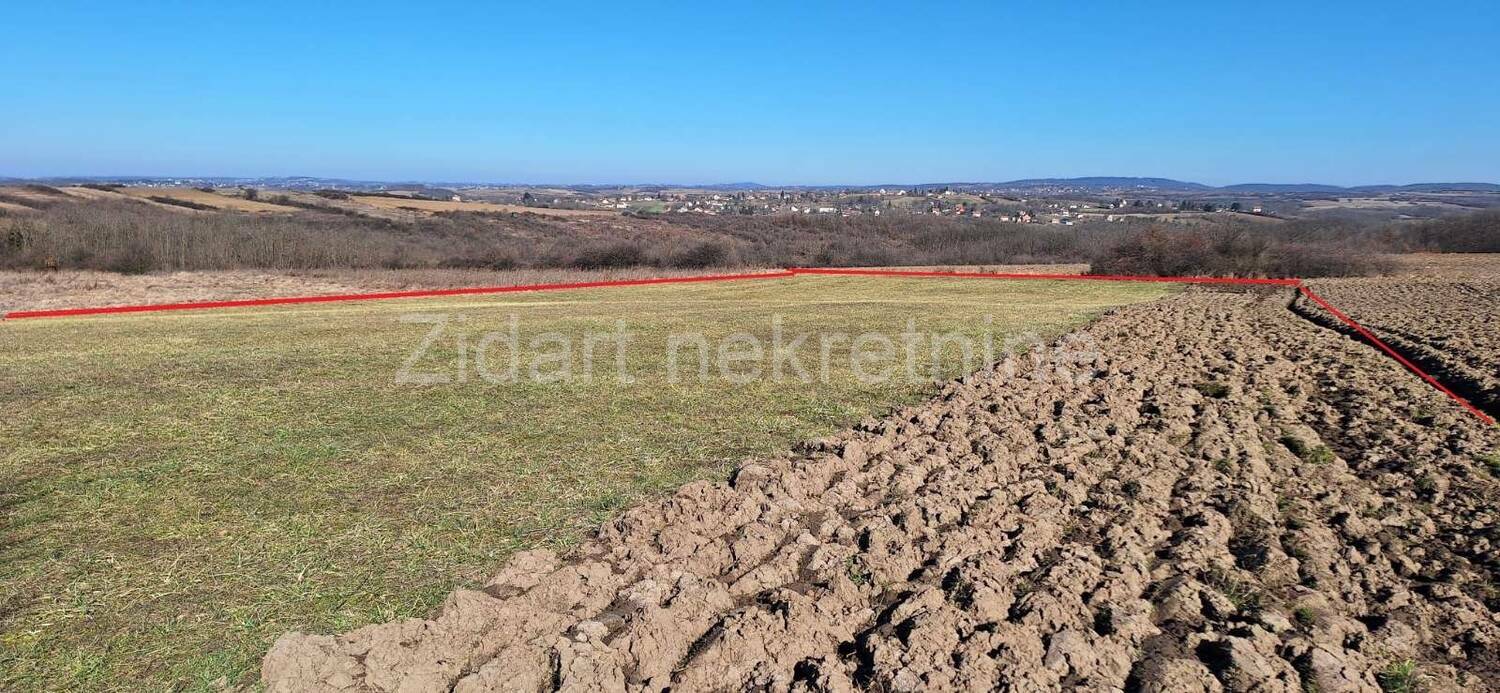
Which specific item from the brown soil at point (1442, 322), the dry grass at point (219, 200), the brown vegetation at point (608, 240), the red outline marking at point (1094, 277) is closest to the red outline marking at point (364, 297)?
the red outline marking at point (1094, 277)

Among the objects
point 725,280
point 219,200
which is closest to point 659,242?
point 725,280

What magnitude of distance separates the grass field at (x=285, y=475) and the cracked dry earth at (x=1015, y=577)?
1.89 ft

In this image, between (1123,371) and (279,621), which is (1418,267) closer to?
(1123,371)

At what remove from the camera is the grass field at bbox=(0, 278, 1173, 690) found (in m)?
3.96

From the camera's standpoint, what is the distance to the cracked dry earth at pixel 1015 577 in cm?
346

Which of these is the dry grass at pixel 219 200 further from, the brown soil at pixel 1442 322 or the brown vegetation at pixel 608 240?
the brown soil at pixel 1442 322

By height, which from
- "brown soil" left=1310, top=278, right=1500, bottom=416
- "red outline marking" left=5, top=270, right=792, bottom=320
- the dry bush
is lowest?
"red outline marking" left=5, top=270, right=792, bottom=320

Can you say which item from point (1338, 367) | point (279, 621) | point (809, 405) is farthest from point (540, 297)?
point (279, 621)

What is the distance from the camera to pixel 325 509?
18.2 feet

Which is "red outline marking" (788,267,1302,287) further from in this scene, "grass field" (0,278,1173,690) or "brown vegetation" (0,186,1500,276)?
"grass field" (0,278,1173,690)

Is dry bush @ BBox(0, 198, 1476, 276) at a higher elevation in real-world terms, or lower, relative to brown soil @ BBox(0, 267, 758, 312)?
higher

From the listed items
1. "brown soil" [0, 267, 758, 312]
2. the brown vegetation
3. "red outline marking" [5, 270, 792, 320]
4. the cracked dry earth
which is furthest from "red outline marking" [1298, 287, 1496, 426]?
"brown soil" [0, 267, 758, 312]

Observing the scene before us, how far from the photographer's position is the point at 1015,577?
4.35 meters

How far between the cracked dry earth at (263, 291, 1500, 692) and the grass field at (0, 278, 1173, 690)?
1.89 ft
